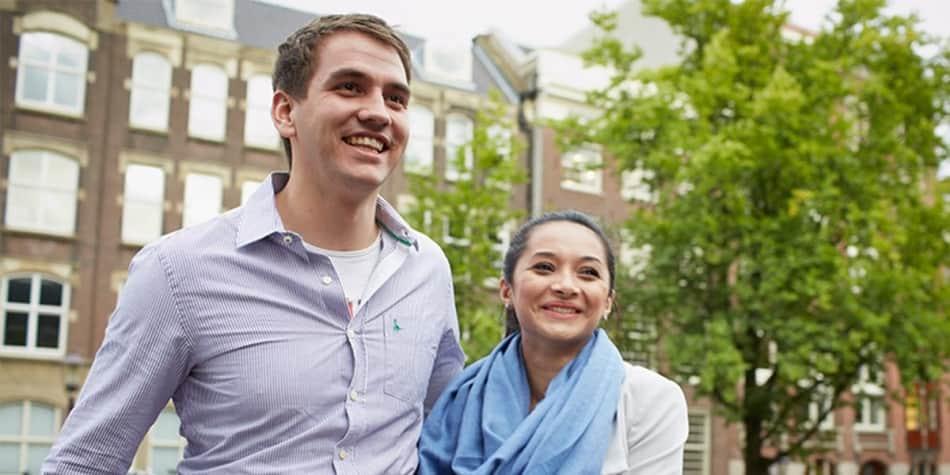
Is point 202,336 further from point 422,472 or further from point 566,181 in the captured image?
point 566,181

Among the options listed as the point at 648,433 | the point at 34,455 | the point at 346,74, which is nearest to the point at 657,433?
the point at 648,433

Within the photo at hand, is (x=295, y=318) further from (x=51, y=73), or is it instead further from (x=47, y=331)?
(x=51, y=73)

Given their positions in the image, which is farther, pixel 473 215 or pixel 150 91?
pixel 150 91

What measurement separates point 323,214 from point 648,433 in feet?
3.70

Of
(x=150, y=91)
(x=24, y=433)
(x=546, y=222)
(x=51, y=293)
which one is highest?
(x=150, y=91)

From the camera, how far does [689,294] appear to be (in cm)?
1853

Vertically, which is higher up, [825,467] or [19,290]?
[19,290]

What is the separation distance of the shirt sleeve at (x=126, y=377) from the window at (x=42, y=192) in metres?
20.7

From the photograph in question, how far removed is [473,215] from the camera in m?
18.7

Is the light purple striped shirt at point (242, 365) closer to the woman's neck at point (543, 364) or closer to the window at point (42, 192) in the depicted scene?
the woman's neck at point (543, 364)

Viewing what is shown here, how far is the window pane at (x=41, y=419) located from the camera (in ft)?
69.2

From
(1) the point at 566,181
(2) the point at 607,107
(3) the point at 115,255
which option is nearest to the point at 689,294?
(2) the point at 607,107

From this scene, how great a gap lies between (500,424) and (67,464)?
4.03ft

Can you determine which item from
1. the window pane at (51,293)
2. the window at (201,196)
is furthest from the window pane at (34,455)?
the window at (201,196)
